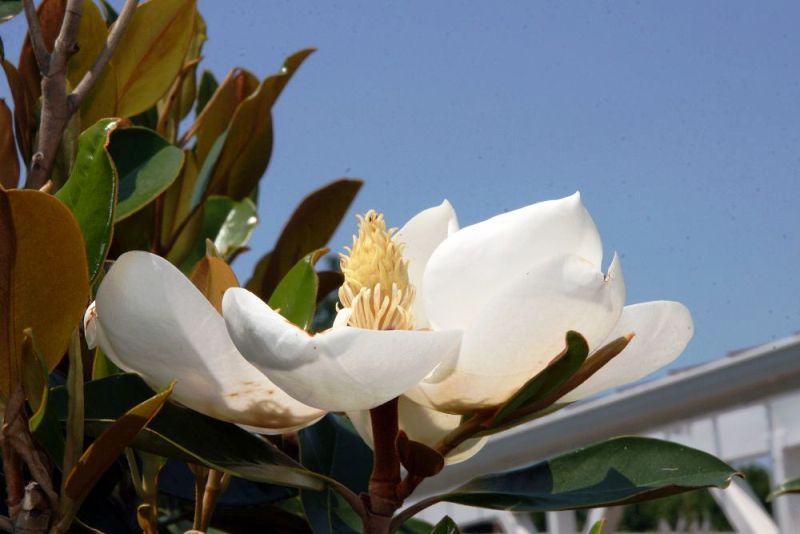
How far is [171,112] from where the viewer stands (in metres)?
1.14

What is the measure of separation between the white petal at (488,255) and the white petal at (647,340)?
0.08 meters

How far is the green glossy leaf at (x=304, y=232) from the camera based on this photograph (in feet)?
3.43

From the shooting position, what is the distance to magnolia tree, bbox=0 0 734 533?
0.47 m

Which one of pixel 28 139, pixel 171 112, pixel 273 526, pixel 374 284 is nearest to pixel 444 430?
pixel 374 284

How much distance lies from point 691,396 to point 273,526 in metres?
0.77

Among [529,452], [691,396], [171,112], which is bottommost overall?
[529,452]

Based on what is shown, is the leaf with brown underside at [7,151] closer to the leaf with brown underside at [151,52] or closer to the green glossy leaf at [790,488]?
the leaf with brown underside at [151,52]

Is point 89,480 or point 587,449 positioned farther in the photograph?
point 587,449

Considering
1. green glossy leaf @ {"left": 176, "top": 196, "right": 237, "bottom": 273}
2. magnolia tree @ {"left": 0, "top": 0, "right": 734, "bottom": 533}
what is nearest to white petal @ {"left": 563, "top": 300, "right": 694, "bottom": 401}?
magnolia tree @ {"left": 0, "top": 0, "right": 734, "bottom": 533}

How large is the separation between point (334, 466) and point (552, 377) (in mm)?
277

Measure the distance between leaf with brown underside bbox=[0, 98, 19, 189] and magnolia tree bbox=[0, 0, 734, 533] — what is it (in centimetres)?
24

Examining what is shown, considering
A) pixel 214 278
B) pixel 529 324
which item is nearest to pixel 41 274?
pixel 214 278

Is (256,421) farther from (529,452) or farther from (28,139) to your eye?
(529,452)

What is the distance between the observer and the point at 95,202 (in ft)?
1.88
